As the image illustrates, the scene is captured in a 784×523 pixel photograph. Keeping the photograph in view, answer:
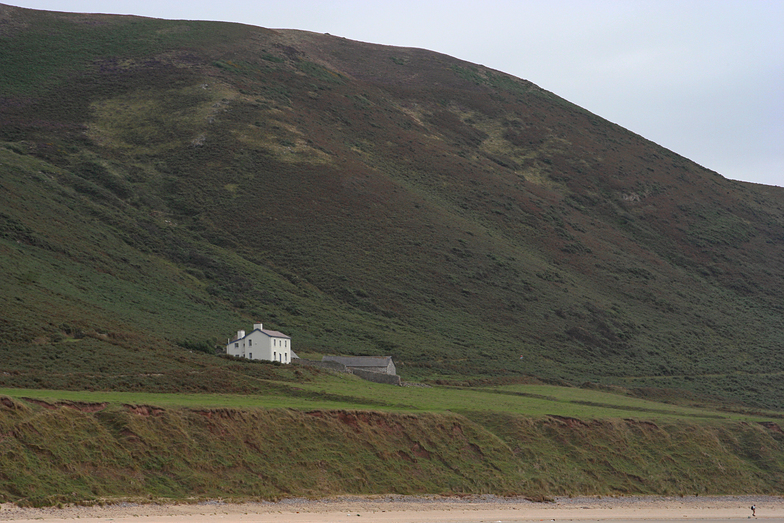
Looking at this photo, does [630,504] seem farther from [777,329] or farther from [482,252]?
[777,329]

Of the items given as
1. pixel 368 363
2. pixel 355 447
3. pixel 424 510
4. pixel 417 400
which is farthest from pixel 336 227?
pixel 424 510

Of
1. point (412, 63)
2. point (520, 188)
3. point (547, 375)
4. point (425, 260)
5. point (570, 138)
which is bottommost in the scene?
point (547, 375)

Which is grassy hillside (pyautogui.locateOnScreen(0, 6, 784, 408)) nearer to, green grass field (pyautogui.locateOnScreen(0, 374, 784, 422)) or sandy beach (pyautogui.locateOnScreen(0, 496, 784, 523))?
green grass field (pyautogui.locateOnScreen(0, 374, 784, 422))

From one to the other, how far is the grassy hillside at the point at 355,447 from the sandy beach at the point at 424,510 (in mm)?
750

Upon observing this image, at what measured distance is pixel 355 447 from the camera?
31359 mm

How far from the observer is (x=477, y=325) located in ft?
281

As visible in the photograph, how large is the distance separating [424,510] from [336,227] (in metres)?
71.2

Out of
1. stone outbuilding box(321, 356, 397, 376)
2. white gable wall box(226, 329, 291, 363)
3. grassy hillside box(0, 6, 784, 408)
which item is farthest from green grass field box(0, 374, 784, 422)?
white gable wall box(226, 329, 291, 363)

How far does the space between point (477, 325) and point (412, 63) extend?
328ft

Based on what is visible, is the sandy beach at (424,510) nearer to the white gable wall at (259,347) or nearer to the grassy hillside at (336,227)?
the grassy hillside at (336,227)

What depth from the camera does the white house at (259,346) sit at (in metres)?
54.1

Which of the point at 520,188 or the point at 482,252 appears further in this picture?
the point at 520,188

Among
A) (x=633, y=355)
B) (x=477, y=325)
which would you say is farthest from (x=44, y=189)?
(x=633, y=355)

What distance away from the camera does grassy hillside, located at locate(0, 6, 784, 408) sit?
67.6 meters
